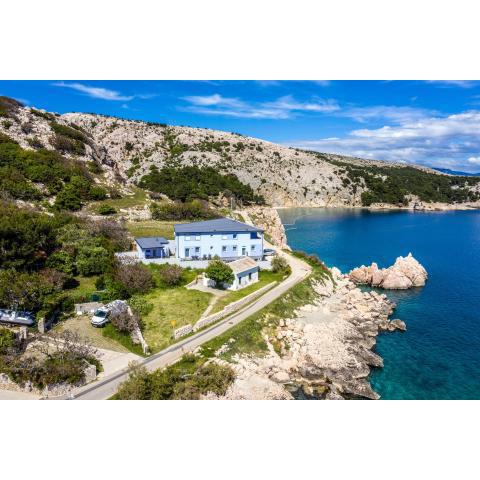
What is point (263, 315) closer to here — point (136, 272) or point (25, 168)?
point (136, 272)

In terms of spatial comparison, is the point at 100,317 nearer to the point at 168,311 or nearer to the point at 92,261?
the point at 168,311

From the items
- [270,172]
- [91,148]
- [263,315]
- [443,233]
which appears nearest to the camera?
[263,315]

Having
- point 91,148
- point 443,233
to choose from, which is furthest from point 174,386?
point 443,233

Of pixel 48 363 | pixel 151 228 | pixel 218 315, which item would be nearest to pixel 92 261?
pixel 218 315

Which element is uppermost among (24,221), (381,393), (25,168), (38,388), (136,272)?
(25,168)

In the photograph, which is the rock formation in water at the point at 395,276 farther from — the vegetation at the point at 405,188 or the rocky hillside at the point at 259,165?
the vegetation at the point at 405,188
